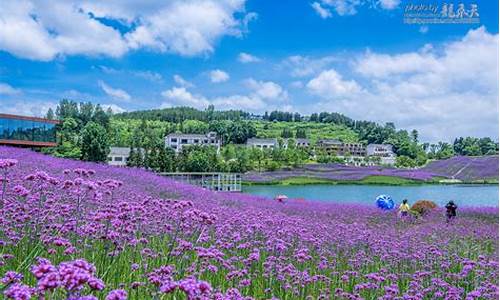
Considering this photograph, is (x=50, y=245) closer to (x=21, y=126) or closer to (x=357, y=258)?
(x=357, y=258)

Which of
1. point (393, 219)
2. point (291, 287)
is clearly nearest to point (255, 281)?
point (291, 287)

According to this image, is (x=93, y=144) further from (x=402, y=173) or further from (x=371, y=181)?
(x=402, y=173)

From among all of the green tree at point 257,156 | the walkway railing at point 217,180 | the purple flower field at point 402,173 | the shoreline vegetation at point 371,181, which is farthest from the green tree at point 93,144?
the green tree at point 257,156

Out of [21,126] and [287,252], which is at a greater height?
[21,126]

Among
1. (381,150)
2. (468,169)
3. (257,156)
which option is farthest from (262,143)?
(468,169)

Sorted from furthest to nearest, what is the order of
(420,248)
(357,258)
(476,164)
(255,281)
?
1. (476,164)
2. (420,248)
3. (357,258)
4. (255,281)

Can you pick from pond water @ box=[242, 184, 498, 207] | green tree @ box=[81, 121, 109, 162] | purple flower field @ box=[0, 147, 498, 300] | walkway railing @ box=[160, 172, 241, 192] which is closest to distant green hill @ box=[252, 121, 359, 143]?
pond water @ box=[242, 184, 498, 207]

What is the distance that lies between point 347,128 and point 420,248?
18542 cm

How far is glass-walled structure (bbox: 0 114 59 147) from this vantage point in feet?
123

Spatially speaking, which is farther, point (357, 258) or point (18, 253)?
point (357, 258)

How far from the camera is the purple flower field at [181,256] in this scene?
137 inches

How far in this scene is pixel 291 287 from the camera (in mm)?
5367

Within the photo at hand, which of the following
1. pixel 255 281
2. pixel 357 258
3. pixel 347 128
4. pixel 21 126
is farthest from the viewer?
pixel 347 128

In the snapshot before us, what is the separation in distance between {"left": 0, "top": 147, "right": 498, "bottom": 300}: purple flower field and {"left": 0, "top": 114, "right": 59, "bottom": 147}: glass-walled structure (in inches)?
1170
